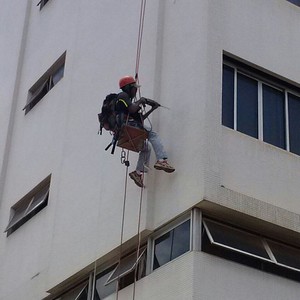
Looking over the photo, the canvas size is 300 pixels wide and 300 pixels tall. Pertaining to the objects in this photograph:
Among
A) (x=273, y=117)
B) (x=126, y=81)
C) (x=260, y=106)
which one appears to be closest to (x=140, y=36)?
(x=126, y=81)

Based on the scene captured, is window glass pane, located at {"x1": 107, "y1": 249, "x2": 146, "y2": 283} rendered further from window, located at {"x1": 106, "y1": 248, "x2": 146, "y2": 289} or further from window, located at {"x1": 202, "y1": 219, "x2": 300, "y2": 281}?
window, located at {"x1": 202, "y1": 219, "x2": 300, "y2": 281}

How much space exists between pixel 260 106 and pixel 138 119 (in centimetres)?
219

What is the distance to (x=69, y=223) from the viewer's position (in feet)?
53.2

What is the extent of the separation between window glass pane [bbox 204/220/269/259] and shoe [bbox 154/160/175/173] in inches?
39.9

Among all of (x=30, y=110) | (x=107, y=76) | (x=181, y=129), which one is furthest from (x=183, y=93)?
(x=30, y=110)

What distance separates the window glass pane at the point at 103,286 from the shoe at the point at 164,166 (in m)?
2.36

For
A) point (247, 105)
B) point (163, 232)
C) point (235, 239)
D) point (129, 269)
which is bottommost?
point (129, 269)

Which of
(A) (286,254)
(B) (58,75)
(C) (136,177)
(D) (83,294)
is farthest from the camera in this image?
(B) (58,75)

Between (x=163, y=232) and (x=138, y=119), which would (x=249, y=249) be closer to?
(x=163, y=232)

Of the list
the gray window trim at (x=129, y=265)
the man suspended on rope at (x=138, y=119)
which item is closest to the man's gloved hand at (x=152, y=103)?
the man suspended on rope at (x=138, y=119)

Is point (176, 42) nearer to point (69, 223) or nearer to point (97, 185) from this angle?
point (97, 185)

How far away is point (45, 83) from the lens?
67.4ft

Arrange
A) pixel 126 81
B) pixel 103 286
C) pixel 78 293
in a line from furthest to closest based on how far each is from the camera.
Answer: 1. pixel 78 293
2. pixel 103 286
3. pixel 126 81

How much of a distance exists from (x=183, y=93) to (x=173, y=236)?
2444mm
